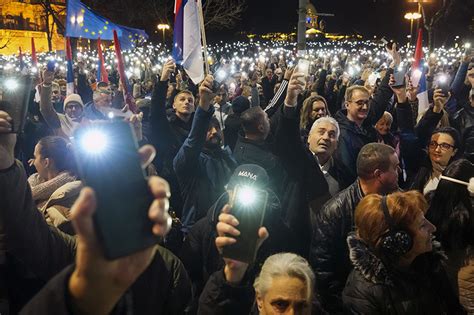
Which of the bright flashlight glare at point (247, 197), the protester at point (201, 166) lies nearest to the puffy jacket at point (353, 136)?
the protester at point (201, 166)

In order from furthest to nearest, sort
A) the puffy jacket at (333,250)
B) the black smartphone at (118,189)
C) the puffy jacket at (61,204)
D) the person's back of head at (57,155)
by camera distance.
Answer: the person's back of head at (57,155) < the puffy jacket at (333,250) < the puffy jacket at (61,204) < the black smartphone at (118,189)

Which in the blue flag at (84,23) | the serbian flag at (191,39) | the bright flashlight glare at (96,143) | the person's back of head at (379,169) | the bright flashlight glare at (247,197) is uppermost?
the blue flag at (84,23)

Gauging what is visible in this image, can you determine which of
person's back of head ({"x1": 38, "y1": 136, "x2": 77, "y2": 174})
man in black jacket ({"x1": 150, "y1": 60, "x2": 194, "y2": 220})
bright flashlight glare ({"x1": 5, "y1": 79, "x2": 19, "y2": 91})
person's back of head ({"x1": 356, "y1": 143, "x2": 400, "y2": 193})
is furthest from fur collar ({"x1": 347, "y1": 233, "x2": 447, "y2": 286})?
man in black jacket ({"x1": 150, "y1": 60, "x2": 194, "y2": 220})

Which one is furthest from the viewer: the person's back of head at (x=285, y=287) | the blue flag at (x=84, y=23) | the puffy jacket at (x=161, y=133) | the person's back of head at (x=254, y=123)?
the blue flag at (x=84, y=23)

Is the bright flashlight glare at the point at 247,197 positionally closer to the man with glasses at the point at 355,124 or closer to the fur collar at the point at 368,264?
the fur collar at the point at 368,264

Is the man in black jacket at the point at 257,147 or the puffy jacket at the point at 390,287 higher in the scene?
the man in black jacket at the point at 257,147

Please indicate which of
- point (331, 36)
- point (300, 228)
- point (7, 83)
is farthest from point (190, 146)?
point (331, 36)

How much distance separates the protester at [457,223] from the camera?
11.0 ft

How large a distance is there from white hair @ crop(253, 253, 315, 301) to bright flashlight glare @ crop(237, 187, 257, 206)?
0.82 m

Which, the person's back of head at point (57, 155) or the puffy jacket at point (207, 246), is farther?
the person's back of head at point (57, 155)

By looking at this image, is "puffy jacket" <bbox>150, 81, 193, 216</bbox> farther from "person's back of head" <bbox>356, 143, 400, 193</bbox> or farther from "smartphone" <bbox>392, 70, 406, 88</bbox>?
"smartphone" <bbox>392, 70, 406, 88</bbox>

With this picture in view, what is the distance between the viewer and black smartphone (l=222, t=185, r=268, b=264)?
1839 mm

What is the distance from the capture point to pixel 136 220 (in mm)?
1199

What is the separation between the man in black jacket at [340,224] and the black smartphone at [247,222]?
1.74 m
